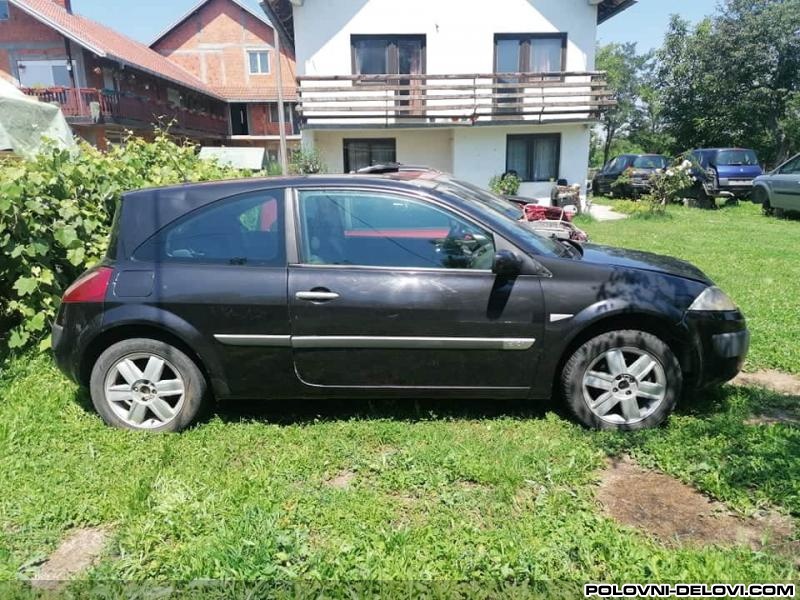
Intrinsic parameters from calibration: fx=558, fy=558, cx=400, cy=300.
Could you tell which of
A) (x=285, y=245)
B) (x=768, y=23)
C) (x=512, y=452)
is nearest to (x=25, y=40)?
(x=285, y=245)

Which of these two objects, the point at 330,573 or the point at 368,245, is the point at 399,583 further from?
the point at 368,245

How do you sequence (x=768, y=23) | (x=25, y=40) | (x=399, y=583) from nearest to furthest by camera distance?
(x=399, y=583)
(x=25, y=40)
(x=768, y=23)

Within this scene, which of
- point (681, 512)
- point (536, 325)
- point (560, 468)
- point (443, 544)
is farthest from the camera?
point (536, 325)

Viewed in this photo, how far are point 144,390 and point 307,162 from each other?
12.7 metres

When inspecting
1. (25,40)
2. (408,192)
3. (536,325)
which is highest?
(25,40)

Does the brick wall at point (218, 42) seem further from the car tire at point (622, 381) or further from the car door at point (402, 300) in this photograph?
the car tire at point (622, 381)

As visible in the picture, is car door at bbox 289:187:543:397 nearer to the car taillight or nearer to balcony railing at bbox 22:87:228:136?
the car taillight

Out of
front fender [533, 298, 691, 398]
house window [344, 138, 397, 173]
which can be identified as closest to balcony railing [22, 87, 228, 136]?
house window [344, 138, 397, 173]

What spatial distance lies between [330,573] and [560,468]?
1.39 m

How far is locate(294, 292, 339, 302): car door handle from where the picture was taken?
11.1ft

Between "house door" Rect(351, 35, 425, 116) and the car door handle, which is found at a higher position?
"house door" Rect(351, 35, 425, 116)

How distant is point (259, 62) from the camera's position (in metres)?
35.1

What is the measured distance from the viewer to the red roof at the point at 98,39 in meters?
21.2

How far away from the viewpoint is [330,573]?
7.82 ft
